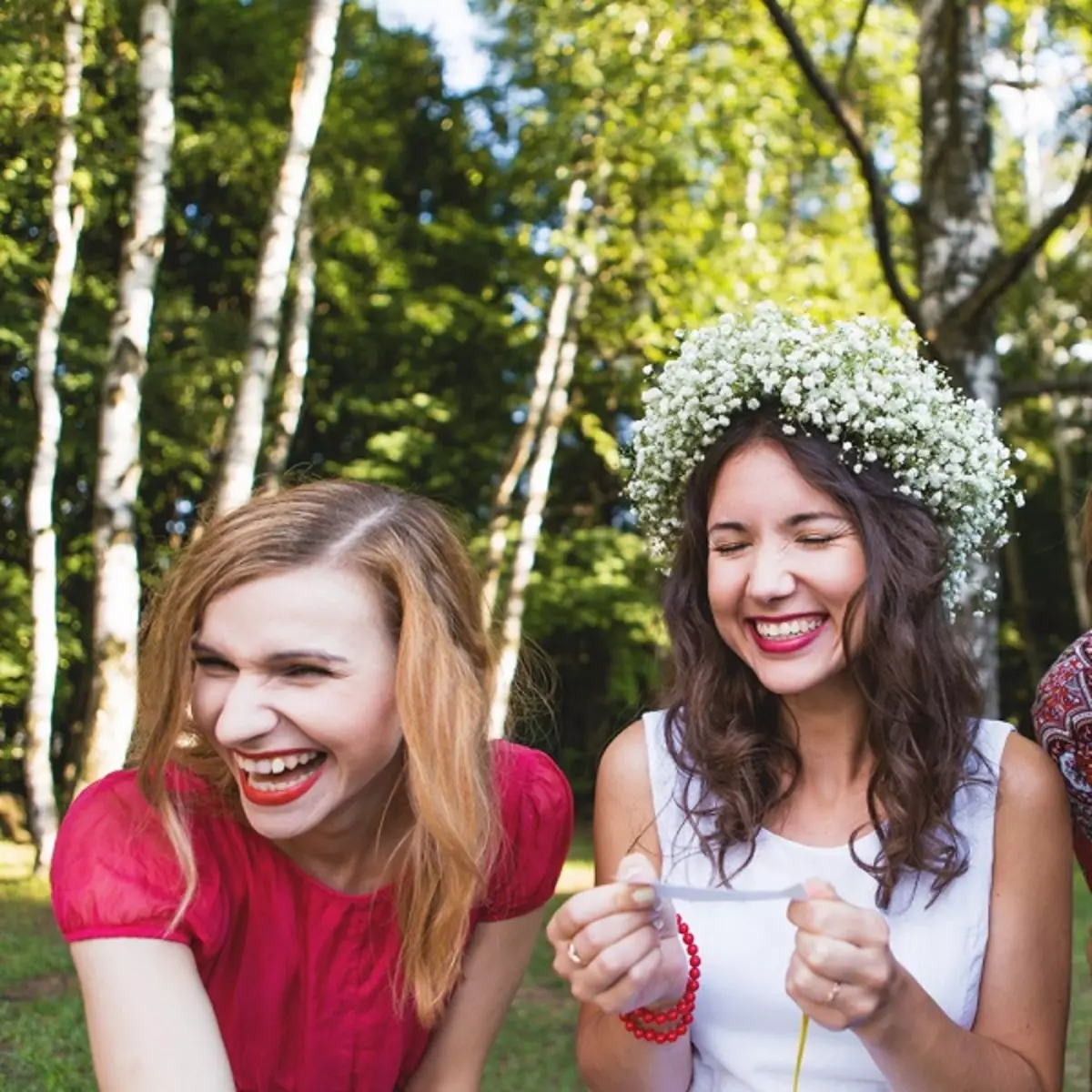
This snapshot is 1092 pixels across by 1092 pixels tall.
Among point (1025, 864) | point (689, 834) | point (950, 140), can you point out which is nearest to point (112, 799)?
point (689, 834)


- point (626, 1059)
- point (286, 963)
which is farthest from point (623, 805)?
point (286, 963)

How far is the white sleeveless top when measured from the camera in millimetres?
2713

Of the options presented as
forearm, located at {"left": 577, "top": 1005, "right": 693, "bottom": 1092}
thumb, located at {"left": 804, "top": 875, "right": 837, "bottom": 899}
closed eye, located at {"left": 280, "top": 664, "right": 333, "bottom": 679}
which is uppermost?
closed eye, located at {"left": 280, "top": 664, "right": 333, "bottom": 679}

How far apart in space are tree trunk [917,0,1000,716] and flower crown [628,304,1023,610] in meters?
3.24

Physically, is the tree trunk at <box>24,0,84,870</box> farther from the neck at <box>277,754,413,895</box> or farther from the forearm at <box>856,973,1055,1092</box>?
the forearm at <box>856,973,1055,1092</box>

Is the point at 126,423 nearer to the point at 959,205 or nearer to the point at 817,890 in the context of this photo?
the point at 959,205

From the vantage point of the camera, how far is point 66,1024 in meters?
5.52

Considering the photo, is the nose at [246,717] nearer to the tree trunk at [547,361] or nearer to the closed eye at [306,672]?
the closed eye at [306,672]

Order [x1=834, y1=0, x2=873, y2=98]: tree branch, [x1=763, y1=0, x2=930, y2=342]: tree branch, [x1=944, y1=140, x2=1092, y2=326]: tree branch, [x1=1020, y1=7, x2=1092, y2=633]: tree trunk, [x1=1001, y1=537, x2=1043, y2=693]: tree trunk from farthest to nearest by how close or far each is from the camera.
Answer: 1. [x1=1001, y1=537, x2=1043, y2=693]: tree trunk
2. [x1=1020, y1=7, x2=1092, y2=633]: tree trunk
3. [x1=834, y1=0, x2=873, y2=98]: tree branch
4. [x1=763, y1=0, x2=930, y2=342]: tree branch
5. [x1=944, y1=140, x2=1092, y2=326]: tree branch

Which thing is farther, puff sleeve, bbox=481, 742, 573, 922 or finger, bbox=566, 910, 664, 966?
puff sleeve, bbox=481, 742, 573, 922

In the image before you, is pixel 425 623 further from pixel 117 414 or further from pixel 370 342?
pixel 370 342

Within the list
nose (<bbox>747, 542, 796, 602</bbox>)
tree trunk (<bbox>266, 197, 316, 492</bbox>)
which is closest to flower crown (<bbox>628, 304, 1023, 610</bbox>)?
nose (<bbox>747, 542, 796, 602</bbox>)

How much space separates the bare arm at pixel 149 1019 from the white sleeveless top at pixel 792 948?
1.02 meters

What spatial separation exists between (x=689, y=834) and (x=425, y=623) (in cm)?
80
